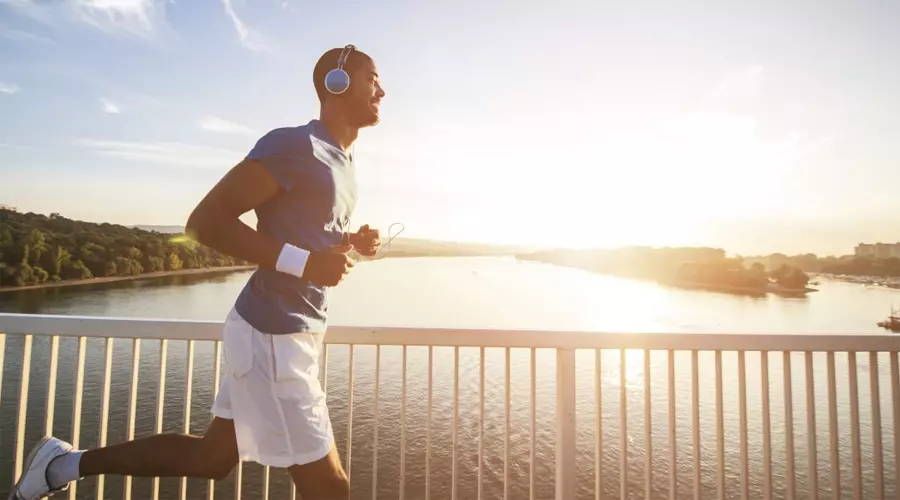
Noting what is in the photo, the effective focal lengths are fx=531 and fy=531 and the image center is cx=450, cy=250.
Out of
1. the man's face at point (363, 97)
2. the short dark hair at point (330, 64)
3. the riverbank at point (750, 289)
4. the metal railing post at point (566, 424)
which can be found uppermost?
the short dark hair at point (330, 64)

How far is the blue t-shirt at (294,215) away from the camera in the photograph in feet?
3.69

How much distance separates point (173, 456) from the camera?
130cm

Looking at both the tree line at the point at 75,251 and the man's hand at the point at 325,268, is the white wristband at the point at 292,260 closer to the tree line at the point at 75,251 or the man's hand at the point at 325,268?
the man's hand at the point at 325,268

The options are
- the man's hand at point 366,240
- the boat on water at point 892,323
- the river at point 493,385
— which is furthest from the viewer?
the boat on water at point 892,323

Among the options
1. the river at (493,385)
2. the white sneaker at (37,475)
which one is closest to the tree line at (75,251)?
the river at (493,385)

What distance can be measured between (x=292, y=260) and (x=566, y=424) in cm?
127

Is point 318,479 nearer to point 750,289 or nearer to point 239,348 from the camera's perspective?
point 239,348

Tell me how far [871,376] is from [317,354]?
208 cm

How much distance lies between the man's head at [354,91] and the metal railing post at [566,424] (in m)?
1.09

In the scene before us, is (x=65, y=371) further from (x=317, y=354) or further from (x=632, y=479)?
(x=317, y=354)

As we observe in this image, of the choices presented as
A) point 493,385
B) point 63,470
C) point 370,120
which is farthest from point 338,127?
point 493,385

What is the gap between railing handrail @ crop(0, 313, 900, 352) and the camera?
1.82 meters

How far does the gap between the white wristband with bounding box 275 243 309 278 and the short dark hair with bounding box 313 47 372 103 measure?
43 cm

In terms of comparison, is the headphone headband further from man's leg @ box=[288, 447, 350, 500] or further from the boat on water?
the boat on water
